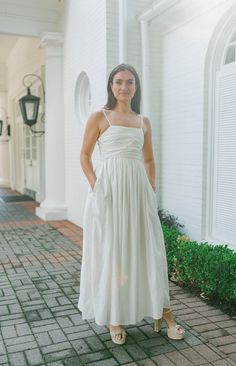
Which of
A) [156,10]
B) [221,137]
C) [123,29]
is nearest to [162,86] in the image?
[123,29]

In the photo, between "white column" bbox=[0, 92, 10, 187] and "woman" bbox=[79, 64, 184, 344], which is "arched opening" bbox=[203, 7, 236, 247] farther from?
"white column" bbox=[0, 92, 10, 187]

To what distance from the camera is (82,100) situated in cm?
696

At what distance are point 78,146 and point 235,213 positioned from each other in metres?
3.37

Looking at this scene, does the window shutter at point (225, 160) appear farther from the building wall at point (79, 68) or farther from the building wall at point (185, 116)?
the building wall at point (79, 68)

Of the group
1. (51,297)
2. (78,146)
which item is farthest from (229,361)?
(78,146)

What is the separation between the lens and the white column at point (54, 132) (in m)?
7.44

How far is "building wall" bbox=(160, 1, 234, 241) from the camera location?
4.59m

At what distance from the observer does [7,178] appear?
15.3 m

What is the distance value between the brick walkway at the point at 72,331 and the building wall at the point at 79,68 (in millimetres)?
2411

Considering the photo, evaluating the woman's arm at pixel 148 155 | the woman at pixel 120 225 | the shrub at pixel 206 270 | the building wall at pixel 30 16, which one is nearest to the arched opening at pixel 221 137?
the shrub at pixel 206 270

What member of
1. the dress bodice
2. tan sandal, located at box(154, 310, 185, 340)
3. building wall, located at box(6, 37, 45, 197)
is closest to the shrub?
tan sandal, located at box(154, 310, 185, 340)

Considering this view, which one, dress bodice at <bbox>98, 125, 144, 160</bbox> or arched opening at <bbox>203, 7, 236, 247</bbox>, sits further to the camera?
arched opening at <bbox>203, 7, 236, 247</bbox>

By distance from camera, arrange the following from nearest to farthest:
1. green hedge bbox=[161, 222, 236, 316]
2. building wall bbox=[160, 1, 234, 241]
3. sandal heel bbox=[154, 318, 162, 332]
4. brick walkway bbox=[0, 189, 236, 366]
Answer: brick walkway bbox=[0, 189, 236, 366], sandal heel bbox=[154, 318, 162, 332], green hedge bbox=[161, 222, 236, 316], building wall bbox=[160, 1, 234, 241]

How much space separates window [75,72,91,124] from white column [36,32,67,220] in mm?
752
